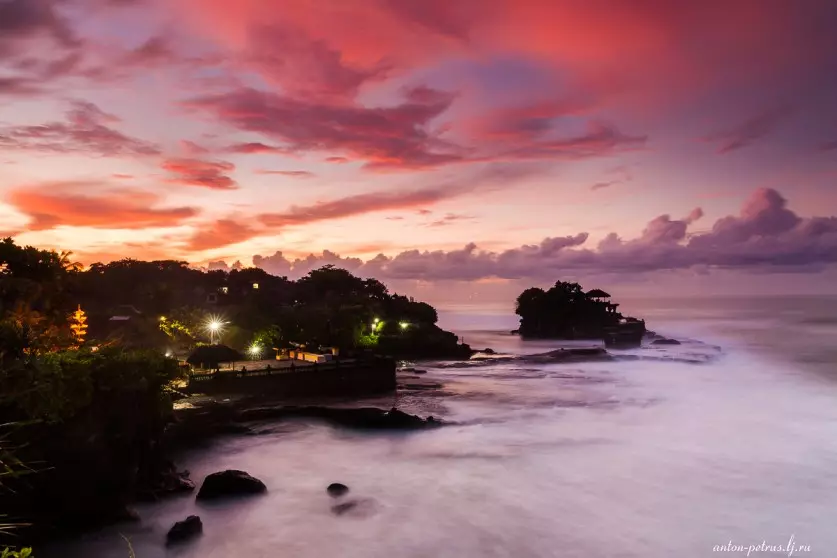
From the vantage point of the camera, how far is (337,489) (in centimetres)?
2542

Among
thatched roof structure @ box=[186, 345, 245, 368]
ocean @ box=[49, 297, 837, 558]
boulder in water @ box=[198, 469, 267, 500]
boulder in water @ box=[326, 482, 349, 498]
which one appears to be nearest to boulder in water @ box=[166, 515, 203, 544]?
ocean @ box=[49, 297, 837, 558]

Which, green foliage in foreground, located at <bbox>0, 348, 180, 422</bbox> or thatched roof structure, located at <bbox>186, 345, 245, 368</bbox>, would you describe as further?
thatched roof structure, located at <bbox>186, 345, 245, 368</bbox>

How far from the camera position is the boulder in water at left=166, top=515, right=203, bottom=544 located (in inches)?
761

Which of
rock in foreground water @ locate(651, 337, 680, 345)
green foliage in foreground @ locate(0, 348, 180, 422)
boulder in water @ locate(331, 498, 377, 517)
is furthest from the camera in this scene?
rock in foreground water @ locate(651, 337, 680, 345)

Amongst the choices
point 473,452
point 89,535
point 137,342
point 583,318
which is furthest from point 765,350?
point 89,535

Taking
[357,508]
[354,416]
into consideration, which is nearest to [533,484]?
[357,508]

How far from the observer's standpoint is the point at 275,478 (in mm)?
26953

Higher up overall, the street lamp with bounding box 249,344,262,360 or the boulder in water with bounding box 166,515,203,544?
the street lamp with bounding box 249,344,262,360

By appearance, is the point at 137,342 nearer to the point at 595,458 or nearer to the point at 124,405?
the point at 124,405

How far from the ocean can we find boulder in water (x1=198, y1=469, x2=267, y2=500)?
25.7 inches

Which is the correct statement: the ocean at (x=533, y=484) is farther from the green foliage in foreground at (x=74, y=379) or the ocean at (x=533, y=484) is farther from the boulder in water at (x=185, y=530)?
the green foliage in foreground at (x=74, y=379)

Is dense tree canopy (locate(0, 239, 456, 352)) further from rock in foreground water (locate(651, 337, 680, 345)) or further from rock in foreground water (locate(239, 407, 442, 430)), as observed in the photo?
rock in foreground water (locate(651, 337, 680, 345))

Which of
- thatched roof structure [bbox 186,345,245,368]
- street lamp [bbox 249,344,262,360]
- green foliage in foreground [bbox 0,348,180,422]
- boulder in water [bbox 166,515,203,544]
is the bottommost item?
boulder in water [bbox 166,515,203,544]

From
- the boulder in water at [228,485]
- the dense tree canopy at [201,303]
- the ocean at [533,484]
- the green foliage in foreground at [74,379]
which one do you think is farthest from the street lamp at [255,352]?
the boulder in water at [228,485]
